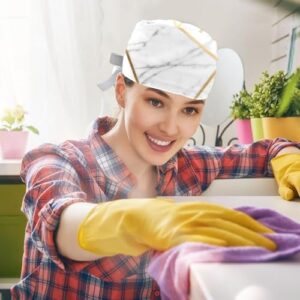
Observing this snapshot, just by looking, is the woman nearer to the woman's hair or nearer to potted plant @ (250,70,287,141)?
the woman's hair

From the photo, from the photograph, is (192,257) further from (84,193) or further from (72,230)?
(84,193)

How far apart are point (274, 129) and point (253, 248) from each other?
89cm

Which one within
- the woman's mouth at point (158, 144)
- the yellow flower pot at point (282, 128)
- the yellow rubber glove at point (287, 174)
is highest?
the woman's mouth at point (158, 144)

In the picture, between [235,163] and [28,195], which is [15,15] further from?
[28,195]

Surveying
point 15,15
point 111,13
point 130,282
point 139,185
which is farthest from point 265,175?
point 15,15

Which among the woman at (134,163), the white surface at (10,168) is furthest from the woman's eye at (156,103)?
the white surface at (10,168)

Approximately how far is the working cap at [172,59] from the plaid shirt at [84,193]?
0.17 meters

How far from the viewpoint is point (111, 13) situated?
1.85 metres

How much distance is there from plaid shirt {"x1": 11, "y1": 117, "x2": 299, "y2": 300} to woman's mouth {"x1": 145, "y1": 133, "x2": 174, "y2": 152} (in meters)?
0.08

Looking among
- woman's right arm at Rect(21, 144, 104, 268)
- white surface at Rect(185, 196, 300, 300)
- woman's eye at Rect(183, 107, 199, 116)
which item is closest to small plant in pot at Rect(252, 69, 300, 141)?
woman's eye at Rect(183, 107, 199, 116)

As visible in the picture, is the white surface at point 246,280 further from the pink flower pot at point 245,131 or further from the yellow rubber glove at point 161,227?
the pink flower pot at point 245,131

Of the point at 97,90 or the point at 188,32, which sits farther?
the point at 97,90

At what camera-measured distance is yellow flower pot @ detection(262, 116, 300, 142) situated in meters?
1.20

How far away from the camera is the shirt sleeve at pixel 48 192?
621mm
